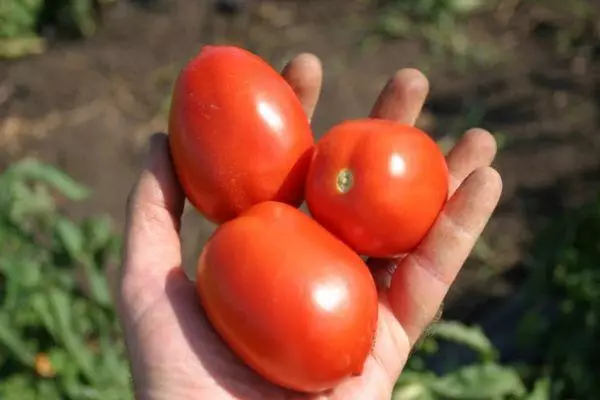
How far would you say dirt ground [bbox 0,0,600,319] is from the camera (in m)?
3.50

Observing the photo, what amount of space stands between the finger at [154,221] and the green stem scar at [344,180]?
382 mm

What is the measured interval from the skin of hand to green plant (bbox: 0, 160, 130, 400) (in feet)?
2.13

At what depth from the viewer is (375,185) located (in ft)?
5.69

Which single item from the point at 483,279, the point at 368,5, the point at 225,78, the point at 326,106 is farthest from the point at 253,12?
the point at 225,78

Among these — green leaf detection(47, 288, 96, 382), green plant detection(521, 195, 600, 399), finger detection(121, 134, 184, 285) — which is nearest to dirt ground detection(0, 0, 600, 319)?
green plant detection(521, 195, 600, 399)

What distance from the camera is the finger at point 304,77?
214 cm

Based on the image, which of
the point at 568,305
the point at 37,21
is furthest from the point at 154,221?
the point at 37,21

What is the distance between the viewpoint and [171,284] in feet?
6.09

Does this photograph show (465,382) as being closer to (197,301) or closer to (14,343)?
(197,301)

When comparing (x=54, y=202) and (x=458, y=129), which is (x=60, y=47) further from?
(x=458, y=129)

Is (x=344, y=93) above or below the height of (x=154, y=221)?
below

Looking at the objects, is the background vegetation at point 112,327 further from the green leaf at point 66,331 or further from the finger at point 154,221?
the finger at point 154,221

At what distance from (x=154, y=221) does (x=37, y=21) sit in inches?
117

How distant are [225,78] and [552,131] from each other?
2218 millimetres
